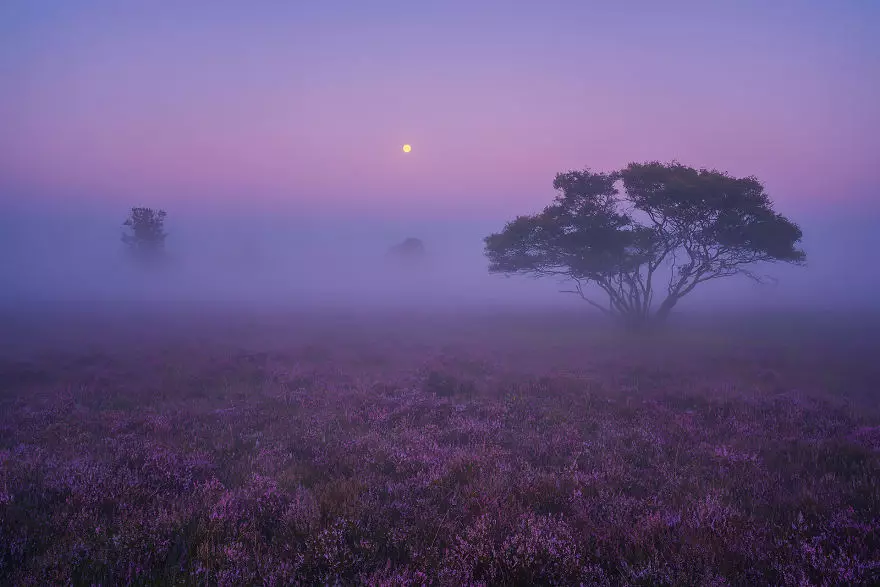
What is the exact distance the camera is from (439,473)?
6109mm

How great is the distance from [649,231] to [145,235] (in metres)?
78.3

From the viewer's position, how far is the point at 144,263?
7400 cm

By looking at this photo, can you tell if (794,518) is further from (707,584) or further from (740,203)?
(740,203)

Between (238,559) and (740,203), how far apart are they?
27.7 meters

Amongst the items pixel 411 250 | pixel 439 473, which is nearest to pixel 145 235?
pixel 411 250

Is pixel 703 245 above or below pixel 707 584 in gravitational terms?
above

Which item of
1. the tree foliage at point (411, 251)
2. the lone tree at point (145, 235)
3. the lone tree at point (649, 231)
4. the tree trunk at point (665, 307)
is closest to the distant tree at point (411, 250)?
the tree foliage at point (411, 251)

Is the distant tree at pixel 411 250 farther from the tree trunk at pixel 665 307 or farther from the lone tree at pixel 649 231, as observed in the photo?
the tree trunk at pixel 665 307

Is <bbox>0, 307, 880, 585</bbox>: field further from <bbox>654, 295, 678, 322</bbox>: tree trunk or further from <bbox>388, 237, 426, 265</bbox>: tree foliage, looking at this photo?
<bbox>388, 237, 426, 265</bbox>: tree foliage

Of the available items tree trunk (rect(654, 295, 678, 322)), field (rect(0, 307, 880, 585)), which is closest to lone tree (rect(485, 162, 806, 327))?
tree trunk (rect(654, 295, 678, 322))

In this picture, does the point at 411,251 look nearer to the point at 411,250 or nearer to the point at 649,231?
the point at 411,250

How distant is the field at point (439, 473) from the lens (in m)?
3.71


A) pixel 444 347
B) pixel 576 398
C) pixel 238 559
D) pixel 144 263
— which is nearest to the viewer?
pixel 238 559

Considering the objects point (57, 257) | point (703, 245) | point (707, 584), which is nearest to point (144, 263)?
point (703, 245)
